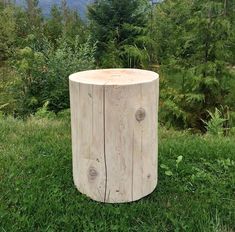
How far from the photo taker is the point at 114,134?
2676mm

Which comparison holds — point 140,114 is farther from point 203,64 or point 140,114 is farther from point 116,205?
point 203,64

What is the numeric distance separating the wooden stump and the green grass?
158 millimetres

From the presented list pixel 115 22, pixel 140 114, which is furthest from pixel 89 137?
pixel 115 22

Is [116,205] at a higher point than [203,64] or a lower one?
lower

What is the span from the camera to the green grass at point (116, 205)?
263cm

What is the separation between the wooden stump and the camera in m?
2.65

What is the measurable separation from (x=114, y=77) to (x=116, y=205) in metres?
0.97

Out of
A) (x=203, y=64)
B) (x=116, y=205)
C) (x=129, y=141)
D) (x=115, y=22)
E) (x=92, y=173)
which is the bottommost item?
(x=116, y=205)

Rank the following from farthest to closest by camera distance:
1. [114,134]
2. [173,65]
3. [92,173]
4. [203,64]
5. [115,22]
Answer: [115,22], [173,65], [203,64], [92,173], [114,134]

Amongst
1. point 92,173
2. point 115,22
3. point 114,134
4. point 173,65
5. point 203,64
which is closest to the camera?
point 114,134

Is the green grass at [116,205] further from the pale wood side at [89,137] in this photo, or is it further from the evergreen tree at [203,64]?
the evergreen tree at [203,64]

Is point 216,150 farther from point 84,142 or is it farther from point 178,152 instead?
point 84,142

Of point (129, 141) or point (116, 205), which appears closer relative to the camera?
point (129, 141)

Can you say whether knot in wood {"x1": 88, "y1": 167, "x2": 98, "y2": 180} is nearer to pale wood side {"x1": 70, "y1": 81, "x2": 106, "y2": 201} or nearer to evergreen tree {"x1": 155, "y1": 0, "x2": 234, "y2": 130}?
pale wood side {"x1": 70, "y1": 81, "x2": 106, "y2": 201}
